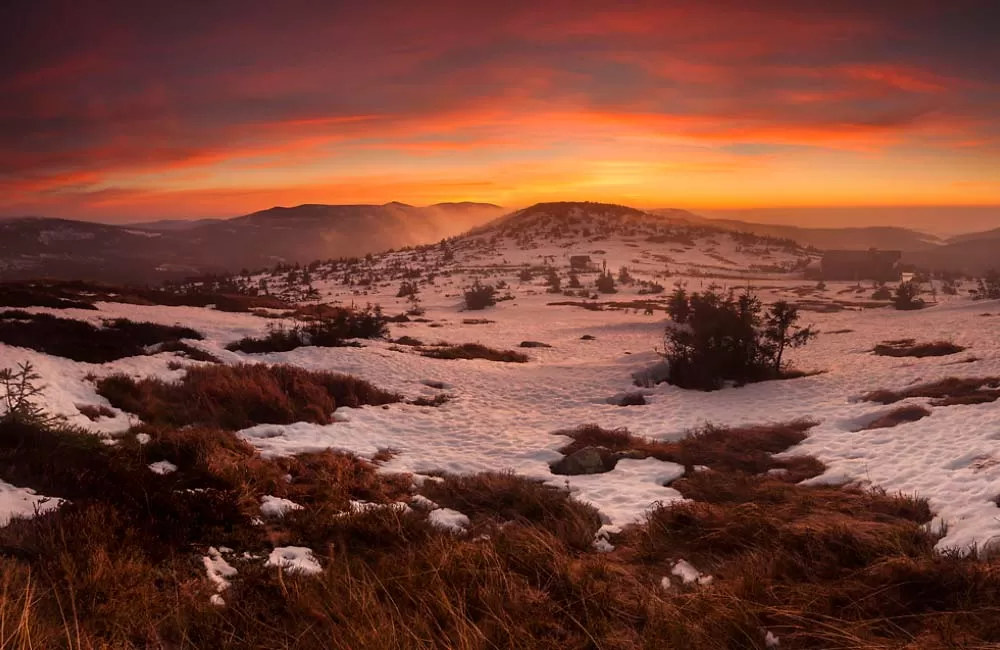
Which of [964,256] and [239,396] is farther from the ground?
[964,256]

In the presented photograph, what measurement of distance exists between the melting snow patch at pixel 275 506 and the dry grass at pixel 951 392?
43.9 feet

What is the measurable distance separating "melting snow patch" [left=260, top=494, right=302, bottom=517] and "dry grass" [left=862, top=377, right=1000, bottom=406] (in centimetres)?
1338

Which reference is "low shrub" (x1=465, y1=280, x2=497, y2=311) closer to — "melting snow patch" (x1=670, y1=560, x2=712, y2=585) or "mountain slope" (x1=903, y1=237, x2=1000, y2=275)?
"melting snow patch" (x1=670, y1=560, x2=712, y2=585)

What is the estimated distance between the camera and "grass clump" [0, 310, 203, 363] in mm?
13938

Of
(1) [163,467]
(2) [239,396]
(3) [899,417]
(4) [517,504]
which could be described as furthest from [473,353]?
(1) [163,467]

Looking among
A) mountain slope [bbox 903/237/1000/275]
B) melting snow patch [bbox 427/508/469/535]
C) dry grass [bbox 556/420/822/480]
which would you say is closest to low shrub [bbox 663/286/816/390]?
dry grass [bbox 556/420/822/480]

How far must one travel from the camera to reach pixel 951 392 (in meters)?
13.0

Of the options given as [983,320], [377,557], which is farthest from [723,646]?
[983,320]

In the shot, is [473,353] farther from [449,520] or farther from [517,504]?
[449,520]

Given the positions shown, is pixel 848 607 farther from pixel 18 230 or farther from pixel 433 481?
pixel 18 230

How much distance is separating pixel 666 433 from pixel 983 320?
69.2 ft

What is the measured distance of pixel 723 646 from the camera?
356cm

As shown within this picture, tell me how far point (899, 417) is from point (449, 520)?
1011 cm

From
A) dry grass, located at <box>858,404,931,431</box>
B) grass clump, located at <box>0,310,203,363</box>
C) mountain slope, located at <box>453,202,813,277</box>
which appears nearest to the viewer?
dry grass, located at <box>858,404,931,431</box>
